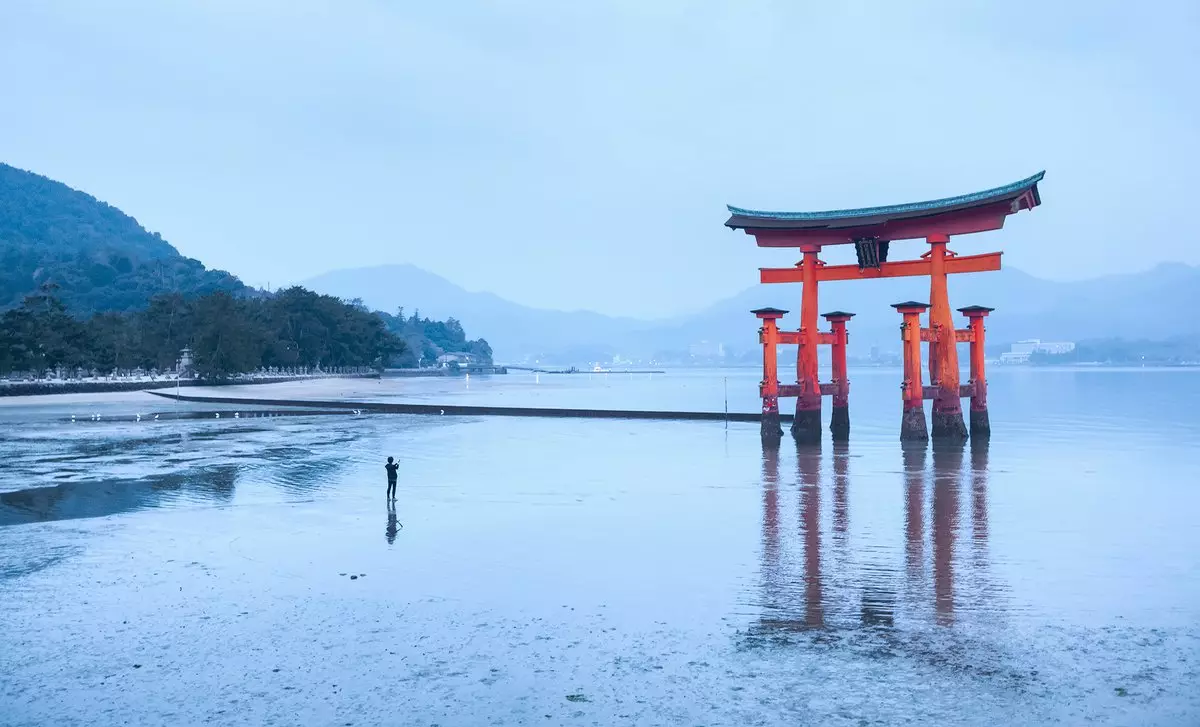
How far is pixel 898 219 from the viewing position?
32.0m

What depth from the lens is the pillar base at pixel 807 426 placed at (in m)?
34.6

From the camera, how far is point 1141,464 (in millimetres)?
29984

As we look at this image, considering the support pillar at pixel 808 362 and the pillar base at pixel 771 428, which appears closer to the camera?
the pillar base at pixel 771 428

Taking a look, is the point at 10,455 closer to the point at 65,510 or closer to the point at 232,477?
the point at 232,477

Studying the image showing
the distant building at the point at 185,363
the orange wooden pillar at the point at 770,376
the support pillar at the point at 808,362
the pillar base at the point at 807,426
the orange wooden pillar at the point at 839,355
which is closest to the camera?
the orange wooden pillar at the point at 770,376

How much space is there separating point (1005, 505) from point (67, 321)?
96791mm

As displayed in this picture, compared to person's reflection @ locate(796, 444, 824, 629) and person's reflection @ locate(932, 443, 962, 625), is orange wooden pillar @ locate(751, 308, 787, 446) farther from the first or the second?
person's reflection @ locate(932, 443, 962, 625)

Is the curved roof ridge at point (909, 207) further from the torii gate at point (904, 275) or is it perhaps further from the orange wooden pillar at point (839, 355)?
the orange wooden pillar at point (839, 355)

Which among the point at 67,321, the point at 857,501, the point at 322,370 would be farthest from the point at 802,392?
the point at 322,370

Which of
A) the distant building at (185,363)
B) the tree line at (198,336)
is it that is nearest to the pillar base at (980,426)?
the tree line at (198,336)

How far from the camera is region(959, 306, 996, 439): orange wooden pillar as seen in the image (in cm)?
3462

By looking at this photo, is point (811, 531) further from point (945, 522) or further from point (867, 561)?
point (945, 522)

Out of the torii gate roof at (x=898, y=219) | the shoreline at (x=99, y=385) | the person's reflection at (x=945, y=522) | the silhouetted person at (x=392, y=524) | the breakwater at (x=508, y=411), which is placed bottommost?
the person's reflection at (x=945, y=522)

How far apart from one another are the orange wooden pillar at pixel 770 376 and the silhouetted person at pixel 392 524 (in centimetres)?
1708
